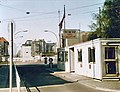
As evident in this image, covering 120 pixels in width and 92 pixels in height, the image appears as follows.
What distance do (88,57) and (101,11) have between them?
32637 mm

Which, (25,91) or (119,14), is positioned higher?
(119,14)

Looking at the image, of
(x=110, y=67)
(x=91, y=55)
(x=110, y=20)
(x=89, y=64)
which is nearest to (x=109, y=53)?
(x=110, y=67)

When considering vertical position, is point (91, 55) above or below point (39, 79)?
above

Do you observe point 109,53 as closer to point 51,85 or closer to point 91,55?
point 91,55

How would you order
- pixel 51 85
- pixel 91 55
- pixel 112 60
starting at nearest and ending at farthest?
pixel 51 85 → pixel 112 60 → pixel 91 55

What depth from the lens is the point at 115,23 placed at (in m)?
56.9

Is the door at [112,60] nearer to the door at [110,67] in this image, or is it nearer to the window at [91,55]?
the door at [110,67]

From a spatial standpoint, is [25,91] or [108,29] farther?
[108,29]

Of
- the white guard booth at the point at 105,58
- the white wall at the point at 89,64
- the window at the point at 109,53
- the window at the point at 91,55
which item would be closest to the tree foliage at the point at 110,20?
the white wall at the point at 89,64

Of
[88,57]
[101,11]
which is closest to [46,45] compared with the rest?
[101,11]

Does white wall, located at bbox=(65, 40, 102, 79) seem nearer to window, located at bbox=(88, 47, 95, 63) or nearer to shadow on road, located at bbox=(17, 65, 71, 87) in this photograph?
window, located at bbox=(88, 47, 95, 63)

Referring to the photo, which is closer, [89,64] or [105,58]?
[105,58]

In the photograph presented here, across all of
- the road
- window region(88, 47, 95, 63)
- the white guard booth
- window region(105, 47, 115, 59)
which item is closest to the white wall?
the white guard booth

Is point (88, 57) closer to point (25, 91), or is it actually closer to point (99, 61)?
point (99, 61)
